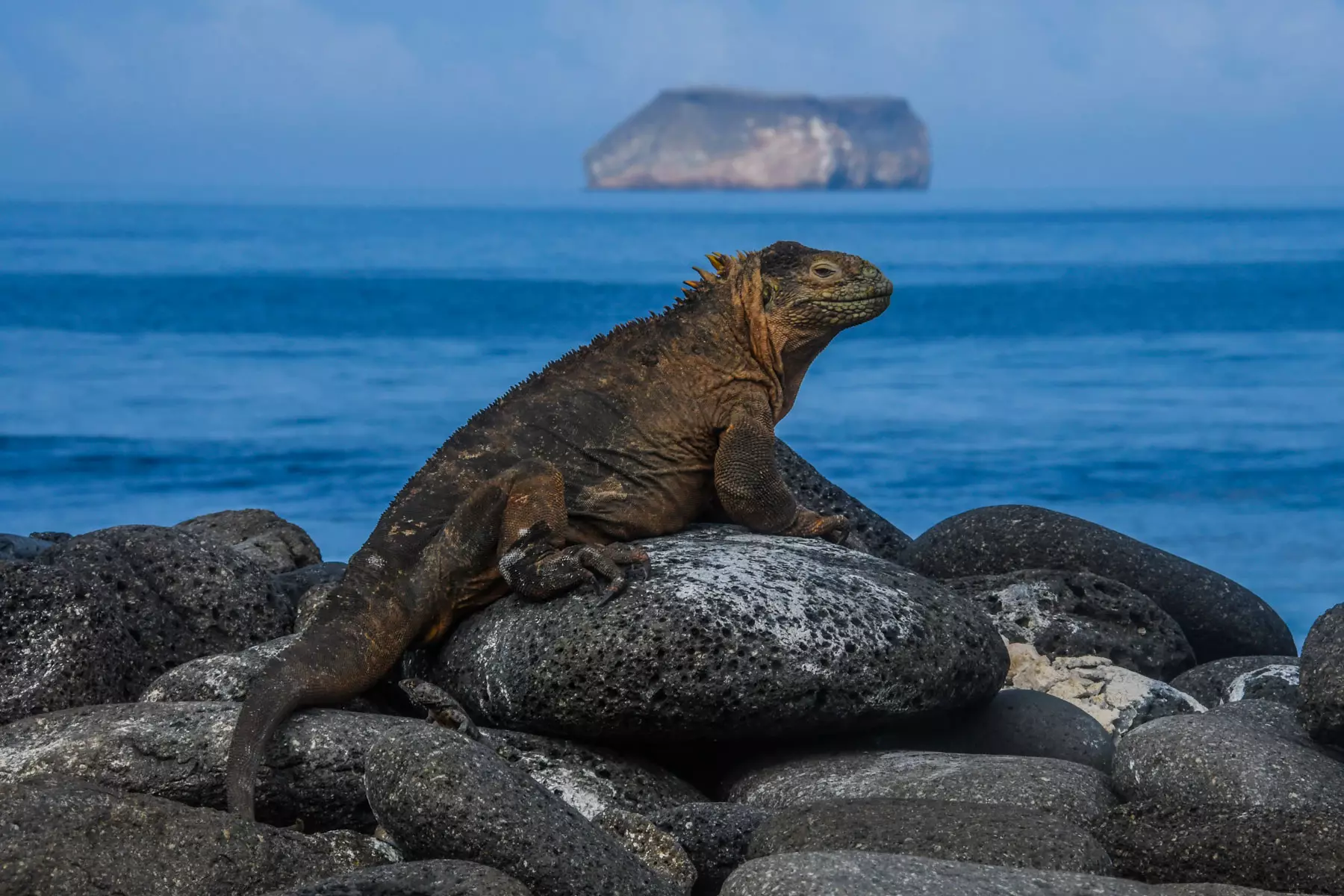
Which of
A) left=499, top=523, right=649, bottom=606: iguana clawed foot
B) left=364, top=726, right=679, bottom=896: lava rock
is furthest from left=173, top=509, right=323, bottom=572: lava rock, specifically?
left=364, top=726, right=679, bottom=896: lava rock

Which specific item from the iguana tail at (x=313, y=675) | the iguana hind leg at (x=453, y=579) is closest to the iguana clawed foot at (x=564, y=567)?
the iguana hind leg at (x=453, y=579)

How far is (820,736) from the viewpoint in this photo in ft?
20.6

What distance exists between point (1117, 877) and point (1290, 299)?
50.8m

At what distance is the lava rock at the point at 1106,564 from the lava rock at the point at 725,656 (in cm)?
196

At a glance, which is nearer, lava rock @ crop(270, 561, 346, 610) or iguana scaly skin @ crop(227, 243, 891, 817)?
iguana scaly skin @ crop(227, 243, 891, 817)

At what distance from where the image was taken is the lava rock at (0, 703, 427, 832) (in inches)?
216

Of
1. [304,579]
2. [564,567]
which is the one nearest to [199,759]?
[564,567]

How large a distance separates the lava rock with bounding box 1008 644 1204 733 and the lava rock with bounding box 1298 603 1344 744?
0.99 m

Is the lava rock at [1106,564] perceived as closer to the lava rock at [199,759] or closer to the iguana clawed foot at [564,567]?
the iguana clawed foot at [564,567]

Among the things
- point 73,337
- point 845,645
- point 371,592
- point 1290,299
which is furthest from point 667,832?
point 1290,299

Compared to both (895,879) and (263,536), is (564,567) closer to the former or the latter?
(895,879)

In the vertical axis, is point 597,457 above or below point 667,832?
above

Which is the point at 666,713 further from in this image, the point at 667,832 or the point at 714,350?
the point at 714,350

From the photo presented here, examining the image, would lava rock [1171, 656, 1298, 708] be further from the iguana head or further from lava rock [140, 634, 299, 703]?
lava rock [140, 634, 299, 703]
